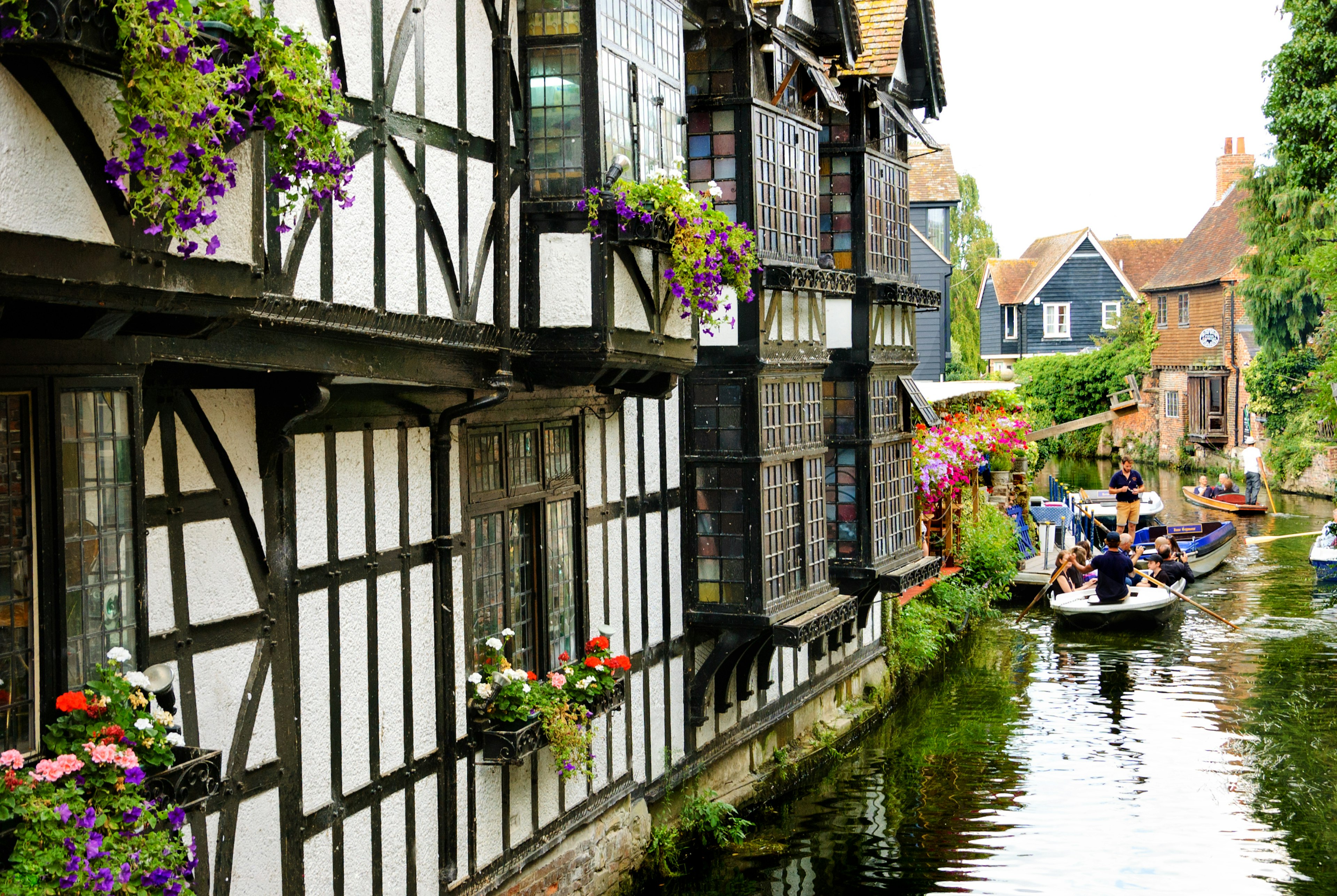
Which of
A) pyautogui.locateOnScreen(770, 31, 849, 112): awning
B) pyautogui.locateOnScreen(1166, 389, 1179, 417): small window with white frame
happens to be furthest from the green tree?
pyautogui.locateOnScreen(770, 31, 849, 112): awning

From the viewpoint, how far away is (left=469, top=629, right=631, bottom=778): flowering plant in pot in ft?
29.1

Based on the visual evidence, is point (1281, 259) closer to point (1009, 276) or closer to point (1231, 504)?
point (1231, 504)

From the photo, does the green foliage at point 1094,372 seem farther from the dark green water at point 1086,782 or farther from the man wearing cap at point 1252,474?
the dark green water at point 1086,782

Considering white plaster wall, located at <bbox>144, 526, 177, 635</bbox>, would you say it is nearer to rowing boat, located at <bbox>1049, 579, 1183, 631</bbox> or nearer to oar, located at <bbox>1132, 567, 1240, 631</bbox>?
rowing boat, located at <bbox>1049, 579, 1183, 631</bbox>

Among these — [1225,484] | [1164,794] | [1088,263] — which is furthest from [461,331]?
[1088,263]

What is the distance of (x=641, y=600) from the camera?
37.3ft

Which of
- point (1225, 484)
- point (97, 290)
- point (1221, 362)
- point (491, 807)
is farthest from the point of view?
point (1221, 362)

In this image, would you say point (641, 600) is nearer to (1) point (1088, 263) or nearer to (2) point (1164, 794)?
(2) point (1164, 794)

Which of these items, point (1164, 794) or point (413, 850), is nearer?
point (413, 850)

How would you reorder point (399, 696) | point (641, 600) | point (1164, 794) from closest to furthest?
point (399, 696) < point (641, 600) < point (1164, 794)

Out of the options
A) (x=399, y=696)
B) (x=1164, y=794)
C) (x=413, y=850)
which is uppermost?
(x=399, y=696)

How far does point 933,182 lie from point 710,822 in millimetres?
29643

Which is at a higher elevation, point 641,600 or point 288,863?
point 641,600

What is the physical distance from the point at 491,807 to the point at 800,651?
244 inches
